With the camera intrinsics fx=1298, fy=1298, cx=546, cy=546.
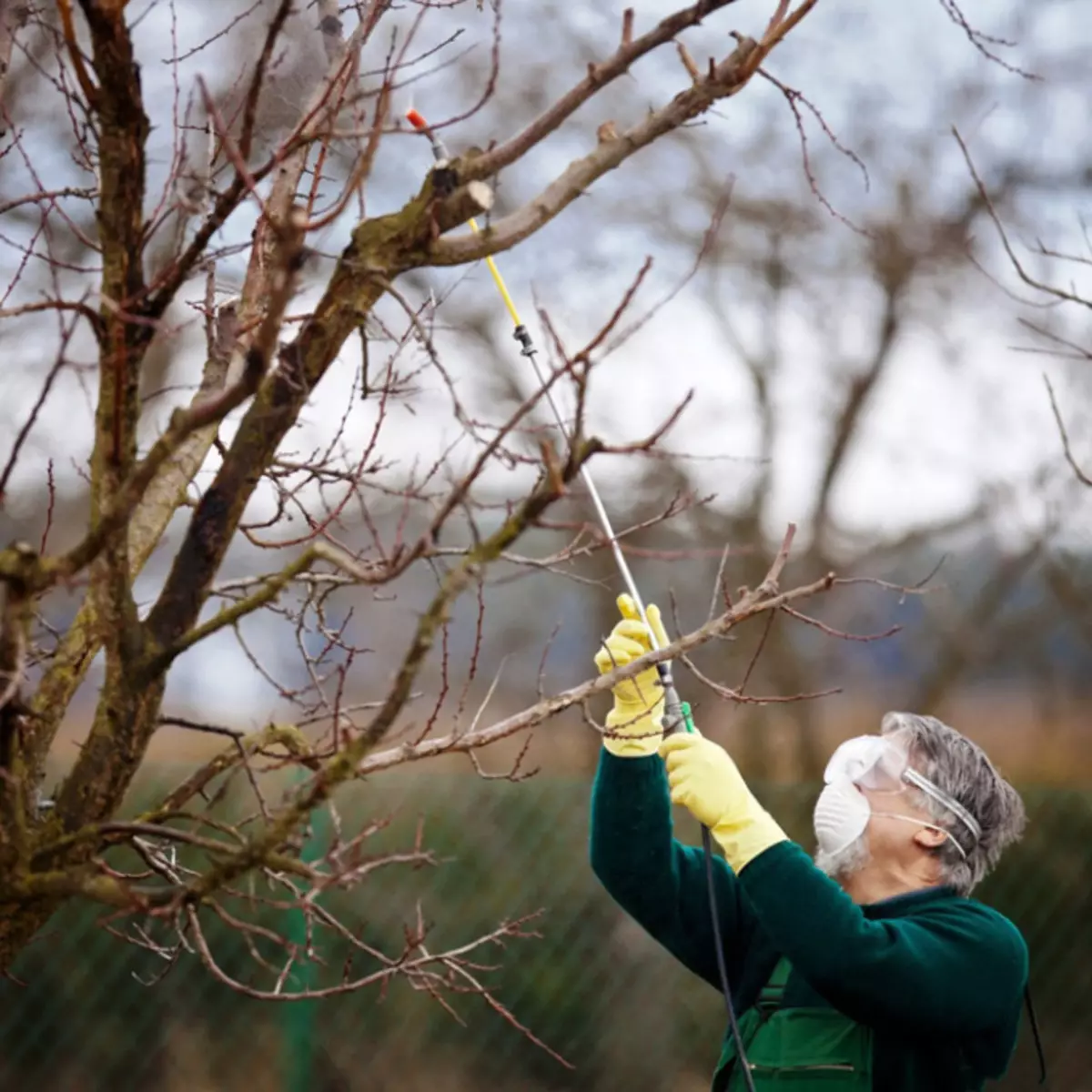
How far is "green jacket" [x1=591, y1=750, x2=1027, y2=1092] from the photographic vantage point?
1979 millimetres

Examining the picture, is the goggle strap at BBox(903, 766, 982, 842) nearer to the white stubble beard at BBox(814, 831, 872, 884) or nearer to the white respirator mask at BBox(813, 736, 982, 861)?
the white respirator mask at BBox(813, 736, 982, 861)

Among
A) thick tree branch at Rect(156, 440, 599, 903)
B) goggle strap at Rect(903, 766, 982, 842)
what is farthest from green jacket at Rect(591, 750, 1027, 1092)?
thick tree branch at Rect(156, 440, 599, 903)

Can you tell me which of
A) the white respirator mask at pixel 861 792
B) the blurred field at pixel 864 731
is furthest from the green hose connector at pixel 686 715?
the blurred field at pixel 864 731

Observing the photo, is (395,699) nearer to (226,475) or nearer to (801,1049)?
(226,475)

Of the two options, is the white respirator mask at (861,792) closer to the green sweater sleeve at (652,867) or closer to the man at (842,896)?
the man at (842,896)

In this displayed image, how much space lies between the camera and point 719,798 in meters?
2.16

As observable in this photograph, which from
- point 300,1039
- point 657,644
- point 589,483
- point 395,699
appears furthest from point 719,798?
point 300,1039

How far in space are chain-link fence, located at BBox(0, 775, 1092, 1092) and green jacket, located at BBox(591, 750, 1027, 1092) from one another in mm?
1963

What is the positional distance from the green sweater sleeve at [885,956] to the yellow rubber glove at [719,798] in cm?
3

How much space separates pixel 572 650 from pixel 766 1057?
4.43 metres

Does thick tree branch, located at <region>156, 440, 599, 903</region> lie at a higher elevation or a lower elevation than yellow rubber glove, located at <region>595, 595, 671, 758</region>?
lower

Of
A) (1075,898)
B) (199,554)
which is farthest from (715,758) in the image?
(1075,898)

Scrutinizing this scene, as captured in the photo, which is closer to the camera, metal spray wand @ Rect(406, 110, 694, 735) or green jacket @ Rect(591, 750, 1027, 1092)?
metal spray wand @ Rect(406, 110, 694, 735)

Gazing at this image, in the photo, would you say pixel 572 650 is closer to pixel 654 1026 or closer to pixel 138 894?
pixel 654 1026
